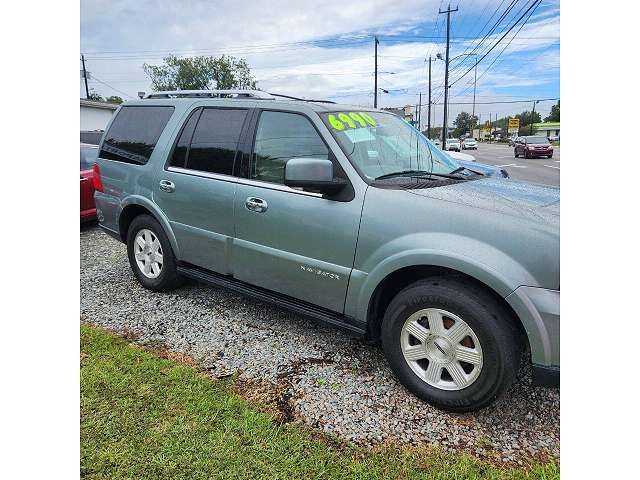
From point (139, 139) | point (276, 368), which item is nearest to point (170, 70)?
point (139, 139)

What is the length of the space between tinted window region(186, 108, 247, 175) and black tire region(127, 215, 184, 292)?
28.0 inches

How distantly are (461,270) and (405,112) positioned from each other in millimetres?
3043

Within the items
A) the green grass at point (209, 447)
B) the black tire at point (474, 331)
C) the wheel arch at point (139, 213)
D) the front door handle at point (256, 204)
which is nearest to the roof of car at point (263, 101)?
the front door handle at point (256, 204)

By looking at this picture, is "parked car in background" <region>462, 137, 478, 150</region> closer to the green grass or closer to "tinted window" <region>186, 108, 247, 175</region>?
"tinted window" <region>186, 108, 247, 175</region>

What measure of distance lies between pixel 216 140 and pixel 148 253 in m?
1.36

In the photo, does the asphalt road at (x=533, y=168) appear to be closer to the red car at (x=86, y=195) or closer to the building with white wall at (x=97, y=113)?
→ the red car at (x=86, y=195)

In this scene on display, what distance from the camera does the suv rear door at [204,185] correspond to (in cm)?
341

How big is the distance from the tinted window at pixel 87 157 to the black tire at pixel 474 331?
21.4ft

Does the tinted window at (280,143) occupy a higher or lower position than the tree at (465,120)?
lower

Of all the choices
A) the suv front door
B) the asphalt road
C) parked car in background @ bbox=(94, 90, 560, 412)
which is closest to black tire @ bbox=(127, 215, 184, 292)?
parked car in background @ bbox=(94, 90, 560, 412)

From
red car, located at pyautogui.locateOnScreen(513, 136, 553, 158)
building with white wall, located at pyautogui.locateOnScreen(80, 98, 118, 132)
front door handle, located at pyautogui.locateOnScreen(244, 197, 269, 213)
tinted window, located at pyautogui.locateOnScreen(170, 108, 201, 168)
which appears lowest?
front door handle, located at pyautogui.locateOnScreen(244, 197, 269, 213)

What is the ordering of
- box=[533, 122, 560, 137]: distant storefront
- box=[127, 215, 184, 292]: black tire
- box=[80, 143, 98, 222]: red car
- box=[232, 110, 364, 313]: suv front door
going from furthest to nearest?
box=[80, 143, 98, 222]: red car
box=[127, 215, 184, 292]: black tire
box=[232, 110, 364, 313]: suv front door
box=[533, 122, 560, 137]: distant storefront

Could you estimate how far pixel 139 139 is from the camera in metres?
4.15

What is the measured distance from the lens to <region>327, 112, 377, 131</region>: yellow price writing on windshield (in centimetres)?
304
